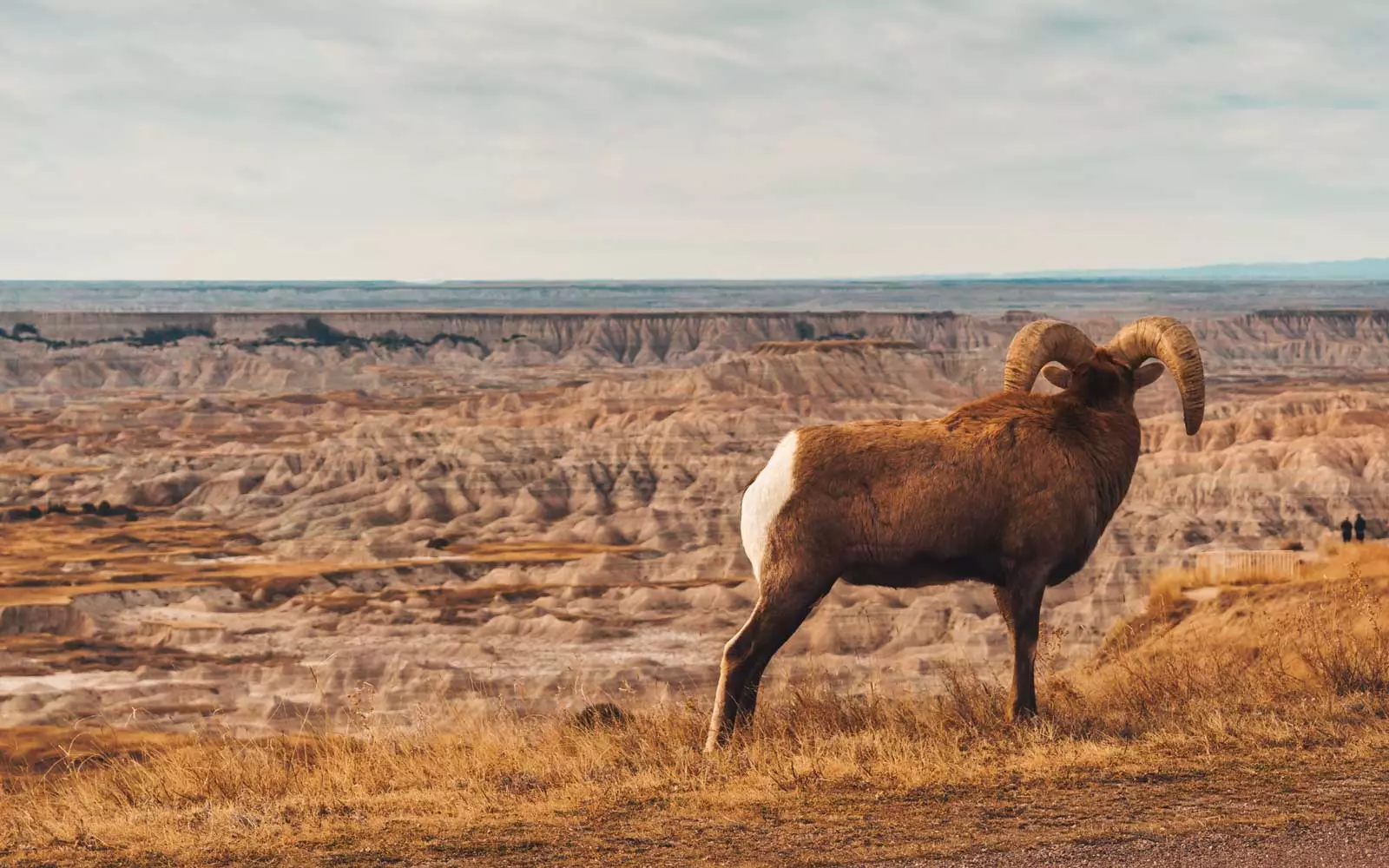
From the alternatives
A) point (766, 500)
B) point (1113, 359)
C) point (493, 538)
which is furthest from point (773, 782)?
point (493, 538)

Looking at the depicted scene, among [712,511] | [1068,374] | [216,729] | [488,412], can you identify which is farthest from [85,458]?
[1068,374]

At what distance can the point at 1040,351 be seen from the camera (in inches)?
396

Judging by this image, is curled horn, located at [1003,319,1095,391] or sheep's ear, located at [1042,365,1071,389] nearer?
curled horn, located at [1003,319,1095,391]

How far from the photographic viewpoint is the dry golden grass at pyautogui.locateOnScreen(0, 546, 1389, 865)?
717cm

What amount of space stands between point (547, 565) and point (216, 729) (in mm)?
39060

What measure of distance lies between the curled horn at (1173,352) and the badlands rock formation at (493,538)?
5.34 metres

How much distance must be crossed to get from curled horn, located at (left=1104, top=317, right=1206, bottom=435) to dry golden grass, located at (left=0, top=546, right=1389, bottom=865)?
6.07 ft

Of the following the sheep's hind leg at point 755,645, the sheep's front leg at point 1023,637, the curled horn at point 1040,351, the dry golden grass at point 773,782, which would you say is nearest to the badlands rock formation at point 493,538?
the dry golden grass at point 773,782

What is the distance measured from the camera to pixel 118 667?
55.4 m

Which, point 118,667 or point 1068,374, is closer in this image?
point 1068,374

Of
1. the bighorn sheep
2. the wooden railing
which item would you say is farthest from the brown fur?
the wooden railing

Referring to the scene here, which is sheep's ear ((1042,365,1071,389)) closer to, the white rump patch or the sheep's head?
the sheep's head

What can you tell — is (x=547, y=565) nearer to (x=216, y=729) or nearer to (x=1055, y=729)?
(x=216, y=729)

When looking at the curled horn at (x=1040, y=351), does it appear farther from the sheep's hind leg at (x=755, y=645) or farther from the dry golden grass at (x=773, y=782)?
the sheep's hind leg at (x=755, y=645)
